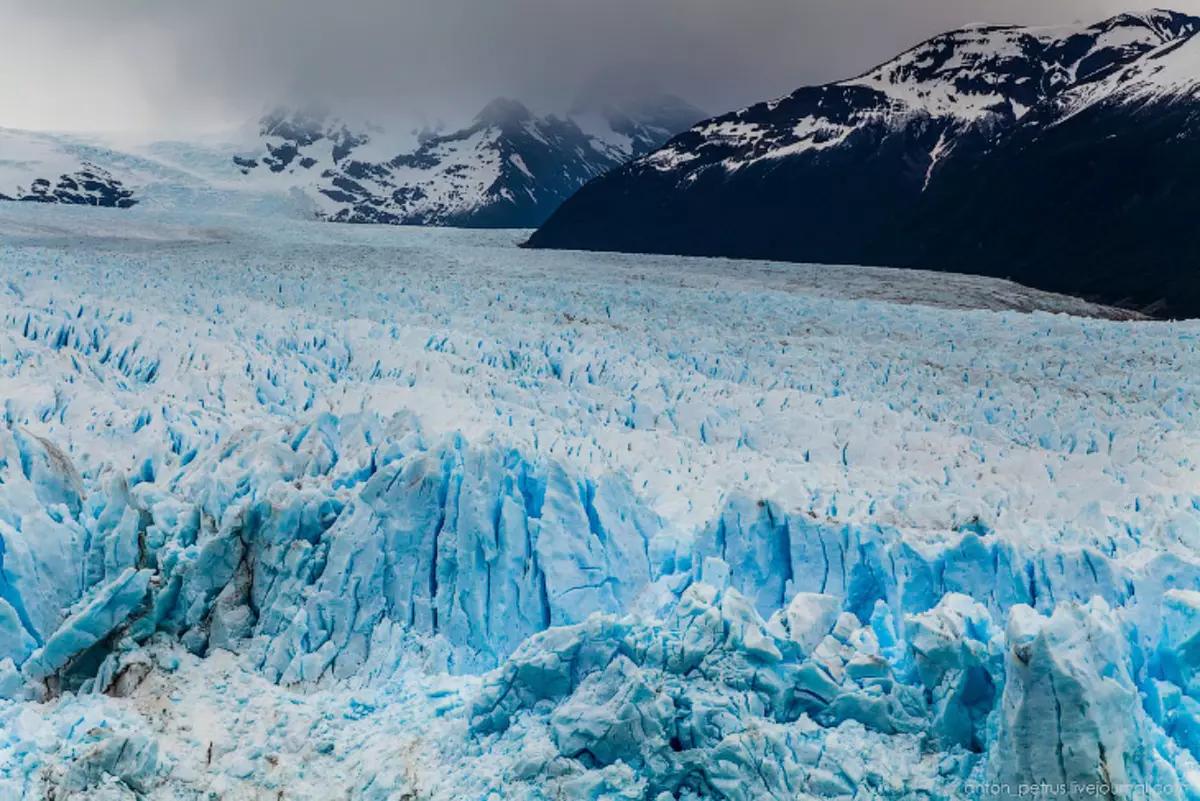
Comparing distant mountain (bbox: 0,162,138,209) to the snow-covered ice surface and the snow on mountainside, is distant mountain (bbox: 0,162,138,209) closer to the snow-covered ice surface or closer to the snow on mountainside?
the snow on mountainside

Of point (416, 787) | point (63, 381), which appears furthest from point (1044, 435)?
point (63, 381)

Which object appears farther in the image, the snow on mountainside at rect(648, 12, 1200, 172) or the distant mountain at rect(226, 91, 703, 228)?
the distant mountain at rect(226, 91, 703, 228)

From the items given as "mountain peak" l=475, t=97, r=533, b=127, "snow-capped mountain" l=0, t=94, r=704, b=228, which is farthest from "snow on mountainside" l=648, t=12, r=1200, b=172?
"mountain peak" l=475, t=97, r=533, b=127

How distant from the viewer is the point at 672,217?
4497cm

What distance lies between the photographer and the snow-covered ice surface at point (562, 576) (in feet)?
20.2

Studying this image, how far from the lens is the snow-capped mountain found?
5759 cm

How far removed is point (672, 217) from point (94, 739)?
40.6 meters

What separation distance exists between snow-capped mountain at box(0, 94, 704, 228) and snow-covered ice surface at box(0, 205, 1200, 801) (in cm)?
4774

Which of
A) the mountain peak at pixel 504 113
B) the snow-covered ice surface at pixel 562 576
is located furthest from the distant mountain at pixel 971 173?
the mountain peak at pixel 504 113

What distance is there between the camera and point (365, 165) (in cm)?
8594

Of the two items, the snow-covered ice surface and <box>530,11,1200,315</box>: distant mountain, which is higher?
<box>530,11,1200,315</box>: distant mountain

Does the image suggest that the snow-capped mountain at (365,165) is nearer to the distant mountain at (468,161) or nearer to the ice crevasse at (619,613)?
the distant mountain at (468,161)

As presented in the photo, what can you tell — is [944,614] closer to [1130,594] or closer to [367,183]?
[1130,594]

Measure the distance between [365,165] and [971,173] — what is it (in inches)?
2375
